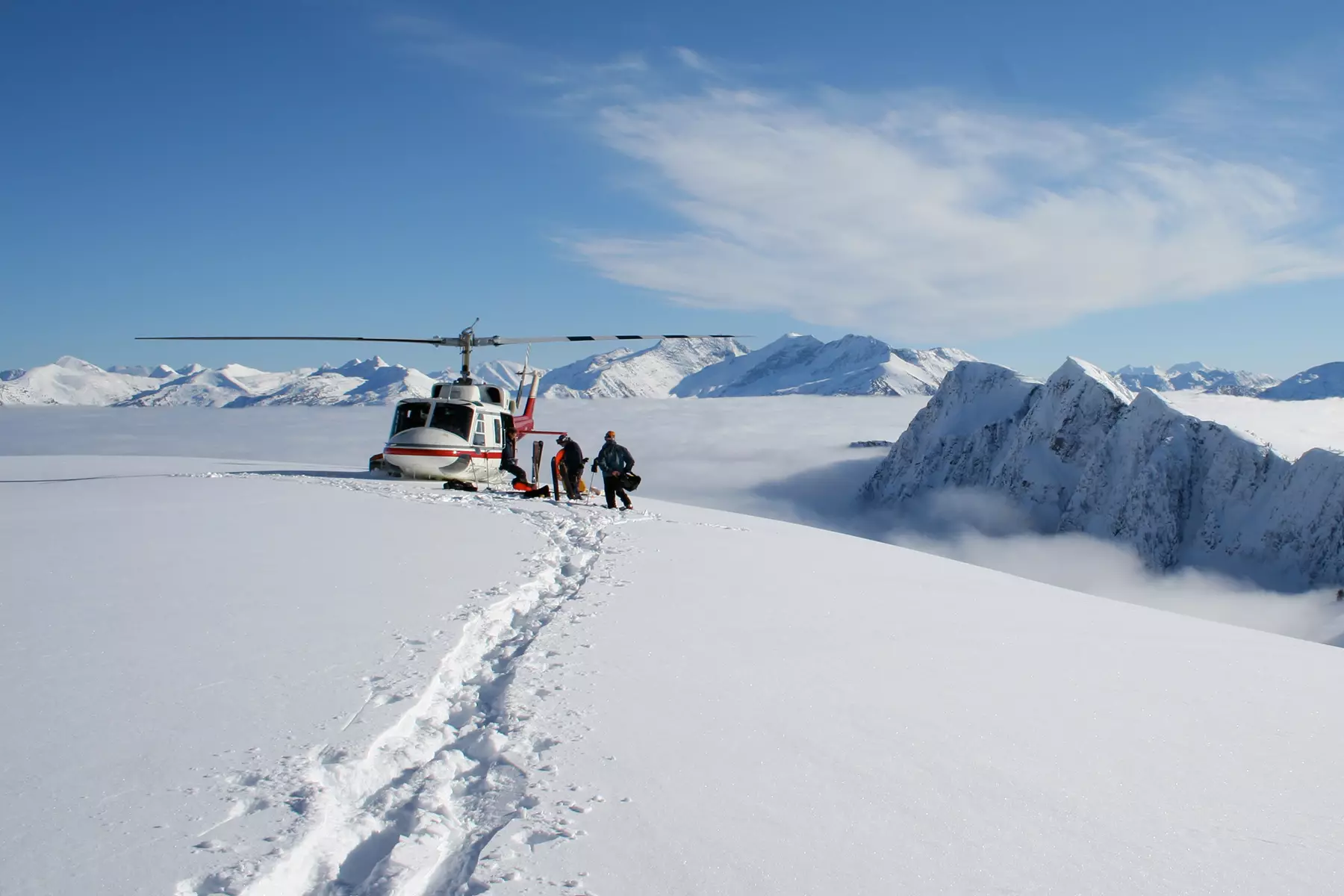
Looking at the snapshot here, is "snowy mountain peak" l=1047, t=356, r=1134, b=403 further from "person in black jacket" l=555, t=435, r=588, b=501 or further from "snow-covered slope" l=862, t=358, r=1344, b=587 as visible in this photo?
"person in black jacket" l=555, t=435, r=588, b=501

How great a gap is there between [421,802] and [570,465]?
14.8 m

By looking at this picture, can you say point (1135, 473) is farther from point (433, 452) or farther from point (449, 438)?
point (433, 452)

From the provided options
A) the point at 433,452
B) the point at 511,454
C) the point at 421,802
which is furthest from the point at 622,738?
the point at 511,454

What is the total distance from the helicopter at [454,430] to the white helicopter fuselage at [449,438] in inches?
0.7

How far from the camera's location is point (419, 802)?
3814 mm

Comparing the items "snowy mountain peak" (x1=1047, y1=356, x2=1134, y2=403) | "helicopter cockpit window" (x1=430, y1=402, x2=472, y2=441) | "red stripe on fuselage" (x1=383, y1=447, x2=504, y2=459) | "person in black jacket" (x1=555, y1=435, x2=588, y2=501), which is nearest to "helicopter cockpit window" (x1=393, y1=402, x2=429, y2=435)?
"helicopter cockpit window" (x1=430, y1=402, x2=472, y2=441)

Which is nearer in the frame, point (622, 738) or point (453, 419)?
point (622, 738)

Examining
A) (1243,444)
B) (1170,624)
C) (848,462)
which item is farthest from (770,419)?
(1170,624)

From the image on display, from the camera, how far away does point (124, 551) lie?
30.1ft

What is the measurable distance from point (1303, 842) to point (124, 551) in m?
10.4

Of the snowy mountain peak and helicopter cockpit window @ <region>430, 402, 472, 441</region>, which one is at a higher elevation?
the snowy mountain peak

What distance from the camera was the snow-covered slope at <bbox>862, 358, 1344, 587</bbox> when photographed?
5981 cm

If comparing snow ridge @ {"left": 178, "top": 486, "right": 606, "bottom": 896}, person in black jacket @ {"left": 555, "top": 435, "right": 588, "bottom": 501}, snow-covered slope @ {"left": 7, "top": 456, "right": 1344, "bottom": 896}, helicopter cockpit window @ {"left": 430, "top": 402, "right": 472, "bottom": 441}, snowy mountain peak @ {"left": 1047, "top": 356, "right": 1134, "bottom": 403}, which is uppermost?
snowy mountain peak @ {"left": 1047, "top": 356, "right": 1134, "bottom": 403}

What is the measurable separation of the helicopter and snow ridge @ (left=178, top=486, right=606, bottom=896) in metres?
13.2
